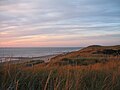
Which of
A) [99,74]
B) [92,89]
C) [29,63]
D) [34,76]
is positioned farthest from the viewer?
[29,63]

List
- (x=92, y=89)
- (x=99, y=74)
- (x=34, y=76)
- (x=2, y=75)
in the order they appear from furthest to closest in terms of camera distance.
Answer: (x=99, y=74), (x=34, y=76), (x=2, y=75), (x=92, y=89)

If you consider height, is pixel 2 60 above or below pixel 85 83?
above

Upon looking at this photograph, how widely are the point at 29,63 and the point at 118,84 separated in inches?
127

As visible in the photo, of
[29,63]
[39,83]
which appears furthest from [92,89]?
[29,63]

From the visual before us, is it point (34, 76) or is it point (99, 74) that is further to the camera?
point (99, 74)

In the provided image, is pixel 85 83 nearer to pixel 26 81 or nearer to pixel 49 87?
pixel 49 87

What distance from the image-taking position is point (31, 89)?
4.90m

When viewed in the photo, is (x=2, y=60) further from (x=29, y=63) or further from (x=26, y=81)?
(x=29, y=63)

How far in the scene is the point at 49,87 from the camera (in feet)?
16.2

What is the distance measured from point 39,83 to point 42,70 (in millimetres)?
964

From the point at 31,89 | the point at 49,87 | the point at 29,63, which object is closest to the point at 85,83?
the point at 49,87

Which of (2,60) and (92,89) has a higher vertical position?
(2,60)

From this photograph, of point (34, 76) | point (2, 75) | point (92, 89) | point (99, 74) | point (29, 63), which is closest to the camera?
point (92, 89)

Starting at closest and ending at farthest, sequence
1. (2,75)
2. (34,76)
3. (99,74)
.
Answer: (2,75) < (34,76) < (99,74)
